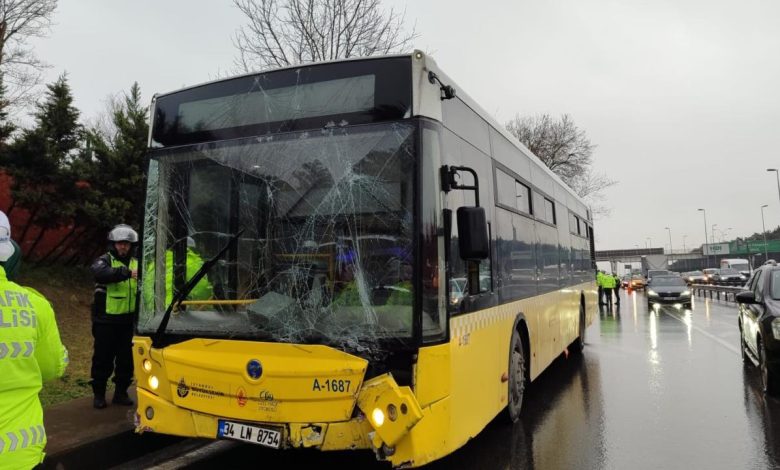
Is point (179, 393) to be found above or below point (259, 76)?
below

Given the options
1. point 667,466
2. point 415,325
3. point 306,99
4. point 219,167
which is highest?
point 306,99

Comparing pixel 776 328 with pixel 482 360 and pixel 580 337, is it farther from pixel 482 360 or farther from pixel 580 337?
pixel 580 337

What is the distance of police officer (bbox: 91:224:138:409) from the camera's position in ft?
19.5

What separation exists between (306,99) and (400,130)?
31.9 inches

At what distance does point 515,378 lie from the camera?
5.95 m

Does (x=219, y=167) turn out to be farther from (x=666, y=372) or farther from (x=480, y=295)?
(x=666, y=372)

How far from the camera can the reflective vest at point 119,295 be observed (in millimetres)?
5965

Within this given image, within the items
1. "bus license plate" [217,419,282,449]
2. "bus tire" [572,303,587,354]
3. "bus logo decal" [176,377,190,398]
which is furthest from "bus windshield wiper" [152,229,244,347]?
"bus tire" [572,303,587,354]

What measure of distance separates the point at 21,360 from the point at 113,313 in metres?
3.92

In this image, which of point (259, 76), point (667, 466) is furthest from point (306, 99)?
point (667, 466)

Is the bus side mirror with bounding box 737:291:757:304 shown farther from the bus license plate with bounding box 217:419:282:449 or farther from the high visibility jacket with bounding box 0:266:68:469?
the high visibility jacket with bounding box 0:266:68:469

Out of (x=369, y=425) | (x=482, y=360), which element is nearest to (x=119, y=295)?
(x=369, y=425)

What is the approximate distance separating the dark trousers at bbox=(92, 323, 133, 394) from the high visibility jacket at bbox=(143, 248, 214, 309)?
1893mm

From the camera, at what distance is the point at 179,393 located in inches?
164
